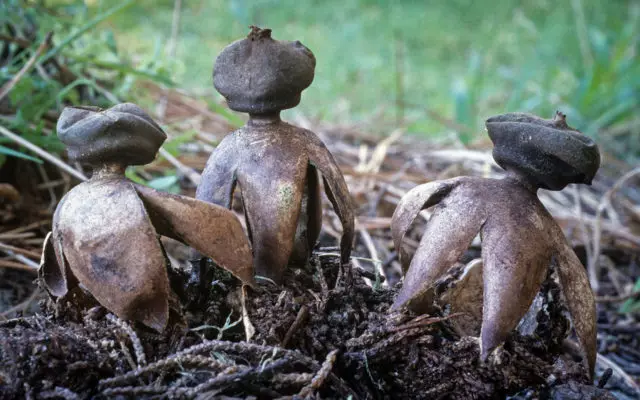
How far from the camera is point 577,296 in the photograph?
54.3 inches

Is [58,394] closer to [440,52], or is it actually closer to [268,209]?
[268,209]

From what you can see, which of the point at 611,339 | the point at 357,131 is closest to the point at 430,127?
the point at 357,131

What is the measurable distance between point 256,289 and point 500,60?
6.51m

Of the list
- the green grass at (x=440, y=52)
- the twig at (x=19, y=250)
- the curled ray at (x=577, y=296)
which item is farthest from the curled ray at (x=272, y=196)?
the green grass at (x=440, y=52)

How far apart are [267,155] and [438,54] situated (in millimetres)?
6558

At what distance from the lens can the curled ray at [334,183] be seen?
1.43 m

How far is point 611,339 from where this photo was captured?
85.8 inches

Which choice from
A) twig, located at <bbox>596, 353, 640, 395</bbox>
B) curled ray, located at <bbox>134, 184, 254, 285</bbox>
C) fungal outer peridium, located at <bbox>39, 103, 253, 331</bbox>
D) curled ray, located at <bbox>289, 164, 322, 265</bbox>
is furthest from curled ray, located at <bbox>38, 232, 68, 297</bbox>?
twig, located at <bbox>596, 353, 640, 395</bbox>

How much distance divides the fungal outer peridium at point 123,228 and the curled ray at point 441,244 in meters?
0.34

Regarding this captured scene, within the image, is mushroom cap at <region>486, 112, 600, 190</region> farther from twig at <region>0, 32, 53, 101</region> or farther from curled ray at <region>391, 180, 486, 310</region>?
twig at <region>0, 32, 53, 101</region>

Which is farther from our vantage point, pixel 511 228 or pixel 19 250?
pixel 19 250

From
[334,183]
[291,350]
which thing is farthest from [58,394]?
[334,183]

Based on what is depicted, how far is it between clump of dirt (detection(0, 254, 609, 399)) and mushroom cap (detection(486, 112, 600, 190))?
371 millimetres

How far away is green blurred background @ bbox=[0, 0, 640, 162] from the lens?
4801mm
